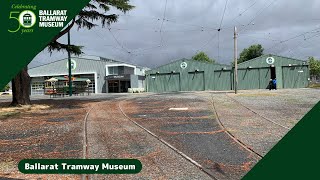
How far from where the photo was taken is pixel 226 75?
53.9 metres

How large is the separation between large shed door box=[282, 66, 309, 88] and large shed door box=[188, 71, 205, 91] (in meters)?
13.8

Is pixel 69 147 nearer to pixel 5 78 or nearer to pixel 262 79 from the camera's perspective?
pixel 5 78

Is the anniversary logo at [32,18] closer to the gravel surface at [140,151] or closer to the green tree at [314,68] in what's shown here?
the gravel surface at [140,151]

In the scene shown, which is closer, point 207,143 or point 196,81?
point 207,143

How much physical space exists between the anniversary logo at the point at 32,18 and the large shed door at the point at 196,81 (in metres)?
48.9

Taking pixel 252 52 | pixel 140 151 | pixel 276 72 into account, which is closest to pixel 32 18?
pixel 140 151

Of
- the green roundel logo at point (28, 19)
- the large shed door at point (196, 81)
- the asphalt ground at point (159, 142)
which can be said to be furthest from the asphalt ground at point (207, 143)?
the large shed door at point (196, 81)

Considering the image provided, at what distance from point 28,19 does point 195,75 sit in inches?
1942

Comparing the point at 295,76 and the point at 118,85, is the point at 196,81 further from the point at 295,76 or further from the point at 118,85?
the point at 118,85

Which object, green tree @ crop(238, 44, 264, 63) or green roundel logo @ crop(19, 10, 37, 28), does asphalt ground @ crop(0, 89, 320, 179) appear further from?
green tree @ crop(238, 44, 264, 63)

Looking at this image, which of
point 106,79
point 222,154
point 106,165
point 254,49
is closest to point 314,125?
point 222,154

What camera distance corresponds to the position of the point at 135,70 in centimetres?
7169

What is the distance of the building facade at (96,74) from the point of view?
6372 centimetres

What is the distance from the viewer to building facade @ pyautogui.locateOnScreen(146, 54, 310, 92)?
170ft
